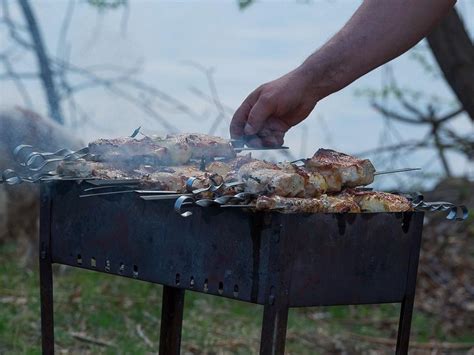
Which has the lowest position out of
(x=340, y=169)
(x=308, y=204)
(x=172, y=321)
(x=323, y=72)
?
(x=172, y=321)

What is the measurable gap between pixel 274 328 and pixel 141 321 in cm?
305

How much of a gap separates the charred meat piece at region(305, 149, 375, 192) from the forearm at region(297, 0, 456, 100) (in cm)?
33

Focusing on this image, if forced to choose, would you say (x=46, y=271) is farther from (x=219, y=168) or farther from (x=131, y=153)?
(x=219, y=168)

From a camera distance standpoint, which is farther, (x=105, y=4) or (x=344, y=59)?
(x=105, y=4)

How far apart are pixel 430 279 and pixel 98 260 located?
4.31 meters

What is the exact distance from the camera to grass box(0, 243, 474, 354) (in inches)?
209

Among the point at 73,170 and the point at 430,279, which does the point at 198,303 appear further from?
the point at 73,170

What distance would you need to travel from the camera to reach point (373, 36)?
133 inches

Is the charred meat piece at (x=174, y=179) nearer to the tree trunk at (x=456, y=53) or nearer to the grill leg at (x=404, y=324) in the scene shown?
the grill leg at (x=404, y=324)

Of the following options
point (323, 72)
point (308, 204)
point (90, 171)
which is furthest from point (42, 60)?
point (308, 204)

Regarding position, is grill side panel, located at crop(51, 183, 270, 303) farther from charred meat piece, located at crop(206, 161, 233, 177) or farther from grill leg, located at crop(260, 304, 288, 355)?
charred meat piece, located at crop(206, 161, 233, 177)

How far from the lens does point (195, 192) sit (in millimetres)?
2924

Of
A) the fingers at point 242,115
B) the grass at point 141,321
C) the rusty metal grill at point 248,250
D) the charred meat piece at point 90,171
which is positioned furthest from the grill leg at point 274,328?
the grass at point 141,321

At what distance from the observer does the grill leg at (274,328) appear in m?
2.90
